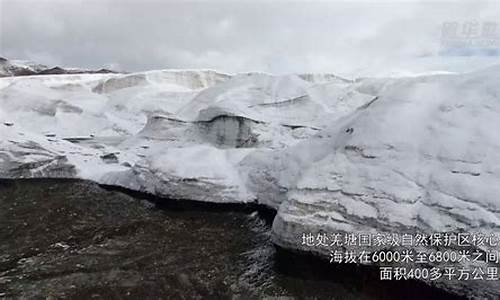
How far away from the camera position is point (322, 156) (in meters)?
12.2

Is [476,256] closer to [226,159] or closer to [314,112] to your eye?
[226,159]

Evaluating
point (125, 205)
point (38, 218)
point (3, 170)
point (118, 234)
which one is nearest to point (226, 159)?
point (125, 205)

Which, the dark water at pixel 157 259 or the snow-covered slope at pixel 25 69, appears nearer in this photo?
the dark water at pixel 157 259

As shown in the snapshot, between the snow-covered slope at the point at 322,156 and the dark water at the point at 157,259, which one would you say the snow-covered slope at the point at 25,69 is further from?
the dark water at the point at 157,259

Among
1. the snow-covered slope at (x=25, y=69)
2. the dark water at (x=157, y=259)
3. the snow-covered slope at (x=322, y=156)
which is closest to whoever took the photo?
the dark water at (x=157, y=259)

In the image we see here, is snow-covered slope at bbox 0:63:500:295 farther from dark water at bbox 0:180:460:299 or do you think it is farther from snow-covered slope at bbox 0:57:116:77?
snow-covered slope at bbox 0:57:116:77

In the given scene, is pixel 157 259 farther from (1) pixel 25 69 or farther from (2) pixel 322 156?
(1) pixel 25 69

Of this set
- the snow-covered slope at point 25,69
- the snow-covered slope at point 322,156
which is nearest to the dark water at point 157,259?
the snow-covered slope at point 322,156

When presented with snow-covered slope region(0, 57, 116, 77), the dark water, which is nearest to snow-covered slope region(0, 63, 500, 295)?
the dark water

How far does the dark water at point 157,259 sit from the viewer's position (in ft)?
27.8

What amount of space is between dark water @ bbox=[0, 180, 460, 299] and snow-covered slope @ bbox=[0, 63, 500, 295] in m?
0.87

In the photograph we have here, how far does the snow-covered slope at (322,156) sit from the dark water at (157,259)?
87 cm

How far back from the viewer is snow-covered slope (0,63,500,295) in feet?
29.3

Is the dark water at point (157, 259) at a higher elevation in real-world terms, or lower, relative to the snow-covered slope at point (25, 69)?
lower
